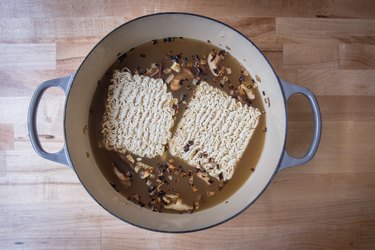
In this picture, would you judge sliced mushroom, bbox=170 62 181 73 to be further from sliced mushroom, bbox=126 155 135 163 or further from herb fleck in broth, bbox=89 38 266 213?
sliced mushroom, bbox=126 155 135 163

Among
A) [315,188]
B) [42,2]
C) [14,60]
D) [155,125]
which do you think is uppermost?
[42,2]

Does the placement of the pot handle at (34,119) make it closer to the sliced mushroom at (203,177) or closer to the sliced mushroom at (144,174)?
the sliced mushroom at (144,174)

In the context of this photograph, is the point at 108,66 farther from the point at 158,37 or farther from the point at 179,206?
the point at 179,206

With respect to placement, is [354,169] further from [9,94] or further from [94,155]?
[9,94]

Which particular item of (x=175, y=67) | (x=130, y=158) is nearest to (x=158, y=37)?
(x=175, y=67)

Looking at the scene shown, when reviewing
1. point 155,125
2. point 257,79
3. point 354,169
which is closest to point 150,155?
point 155,125

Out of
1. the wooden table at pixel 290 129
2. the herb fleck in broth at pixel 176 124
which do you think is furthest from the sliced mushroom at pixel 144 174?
the wooden table at pixel 290 129
